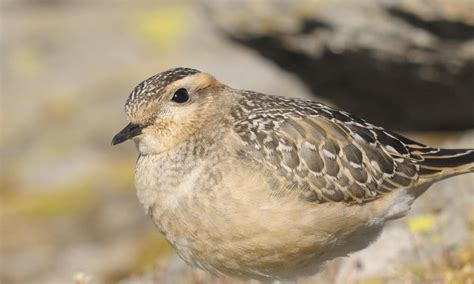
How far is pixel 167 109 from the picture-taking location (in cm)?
984

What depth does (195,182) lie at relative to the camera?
9.60 metres

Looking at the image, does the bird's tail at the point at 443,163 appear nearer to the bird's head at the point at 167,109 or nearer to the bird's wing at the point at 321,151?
the bird's wing at the point at 321,151

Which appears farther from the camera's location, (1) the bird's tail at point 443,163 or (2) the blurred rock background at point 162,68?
(2) the blurred rock background at point 162,68

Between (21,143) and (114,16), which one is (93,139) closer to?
(21,143)

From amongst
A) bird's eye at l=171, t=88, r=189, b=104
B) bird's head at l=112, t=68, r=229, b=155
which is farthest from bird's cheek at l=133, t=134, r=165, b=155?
bird's eye at l=171, t=88, r=189, b=104

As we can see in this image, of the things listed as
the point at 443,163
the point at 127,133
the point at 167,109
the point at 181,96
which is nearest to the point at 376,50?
the point at 443,163

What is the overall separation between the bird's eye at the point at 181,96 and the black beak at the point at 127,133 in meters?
0.43

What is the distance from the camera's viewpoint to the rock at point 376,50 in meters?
13.9

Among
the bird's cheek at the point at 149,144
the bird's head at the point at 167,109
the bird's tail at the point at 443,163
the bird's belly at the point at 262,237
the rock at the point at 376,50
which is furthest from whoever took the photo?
the rock at the point at 376,50

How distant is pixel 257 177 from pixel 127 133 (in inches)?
48.4

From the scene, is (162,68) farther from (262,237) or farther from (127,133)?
(262,237)

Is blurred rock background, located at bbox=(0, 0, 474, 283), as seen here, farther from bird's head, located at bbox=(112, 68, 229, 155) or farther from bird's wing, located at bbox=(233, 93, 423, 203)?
bird's head, located at bbox=(112, 68, 229, 155)

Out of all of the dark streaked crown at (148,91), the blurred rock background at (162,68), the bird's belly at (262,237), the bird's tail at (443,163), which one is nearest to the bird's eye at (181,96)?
the dark streaked crown at (148,91)

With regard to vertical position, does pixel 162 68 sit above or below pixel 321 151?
below
